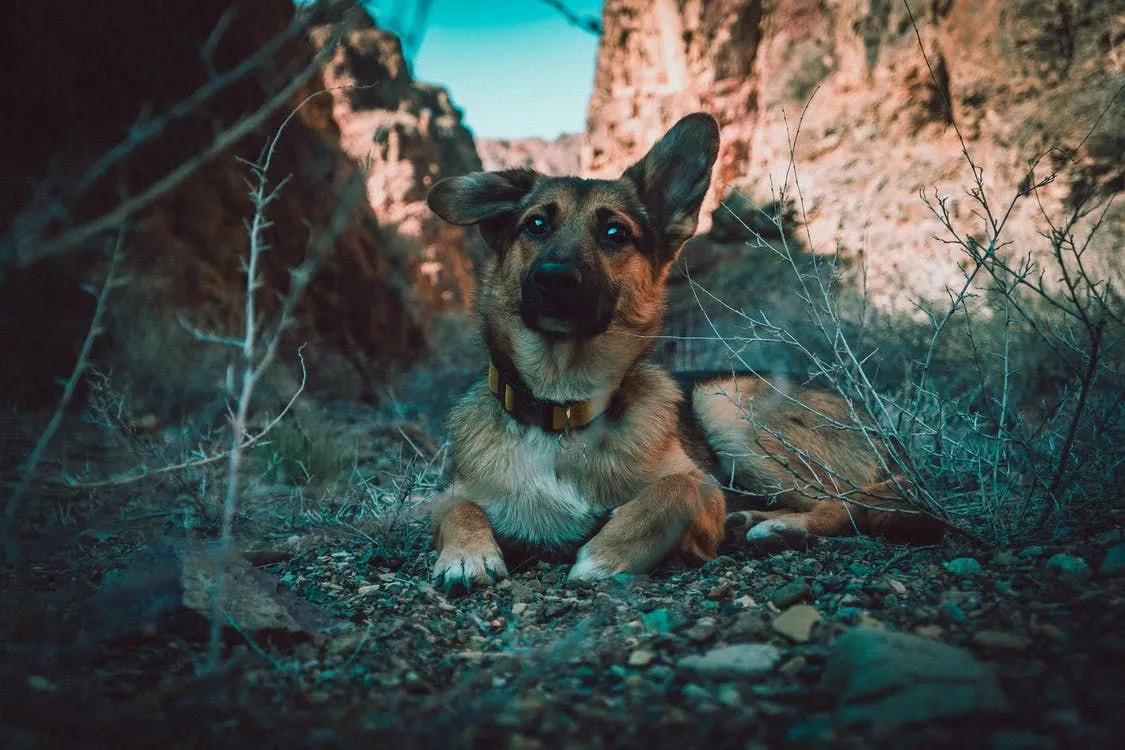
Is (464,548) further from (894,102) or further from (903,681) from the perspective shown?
(894,102)

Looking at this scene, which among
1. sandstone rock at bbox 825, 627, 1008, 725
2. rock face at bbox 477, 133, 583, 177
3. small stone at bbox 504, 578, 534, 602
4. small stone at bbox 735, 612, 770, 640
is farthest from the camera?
rock face at bbox 477, 133, 583, 177

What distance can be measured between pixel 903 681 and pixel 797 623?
0.56 m

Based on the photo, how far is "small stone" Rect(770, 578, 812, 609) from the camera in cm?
234

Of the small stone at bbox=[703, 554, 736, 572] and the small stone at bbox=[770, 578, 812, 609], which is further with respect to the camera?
the small stone at bbox=[703, 554, 736, 572]

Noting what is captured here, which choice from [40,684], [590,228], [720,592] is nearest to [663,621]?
[720,592]

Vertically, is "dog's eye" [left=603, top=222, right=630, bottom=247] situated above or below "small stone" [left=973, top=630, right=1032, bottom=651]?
above

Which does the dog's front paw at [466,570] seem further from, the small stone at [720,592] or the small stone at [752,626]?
the small stone at [752,626]

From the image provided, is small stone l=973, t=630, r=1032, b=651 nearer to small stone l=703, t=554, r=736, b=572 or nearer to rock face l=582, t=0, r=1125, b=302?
small stone l=703, t=554, r=736, b=572

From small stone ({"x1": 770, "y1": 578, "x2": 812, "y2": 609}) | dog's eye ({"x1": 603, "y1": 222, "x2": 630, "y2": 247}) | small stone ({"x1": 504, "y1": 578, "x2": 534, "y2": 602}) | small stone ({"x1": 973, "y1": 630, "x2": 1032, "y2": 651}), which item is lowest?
small stone ({"x1": 504, "y1": 578, "x2": 534, "y2": 602})

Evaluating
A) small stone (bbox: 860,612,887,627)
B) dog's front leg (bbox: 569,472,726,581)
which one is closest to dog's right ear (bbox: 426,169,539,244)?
dog's front leg (bbox: 569,472,726,581)

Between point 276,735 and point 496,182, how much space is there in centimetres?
320

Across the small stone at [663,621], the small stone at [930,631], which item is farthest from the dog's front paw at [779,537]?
the small stone at [930,631]

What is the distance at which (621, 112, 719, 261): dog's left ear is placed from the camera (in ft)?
12.6

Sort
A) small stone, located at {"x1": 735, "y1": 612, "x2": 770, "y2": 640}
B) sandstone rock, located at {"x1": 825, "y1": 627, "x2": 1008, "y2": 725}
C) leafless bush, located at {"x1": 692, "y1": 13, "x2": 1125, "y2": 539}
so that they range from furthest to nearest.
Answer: leafless bush, located at {"x1": 692, "y1": 13, "x2": 1125, "y2": 539} < small stone, located at {"x1": 735, "y1": 612, "x2": 770, "y2": 640} < sandstone rock, located at {"x1": 825, "y1": 627, "x2": 1008, "y2": 725}
